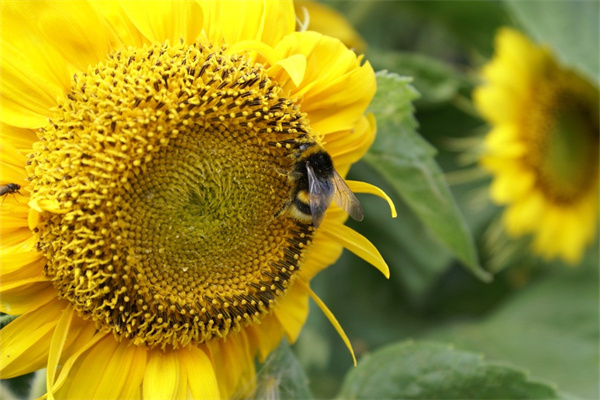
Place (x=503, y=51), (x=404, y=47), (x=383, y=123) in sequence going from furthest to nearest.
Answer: (x=404, y=47) < (x=503, y=51) < (x=383, y=123)

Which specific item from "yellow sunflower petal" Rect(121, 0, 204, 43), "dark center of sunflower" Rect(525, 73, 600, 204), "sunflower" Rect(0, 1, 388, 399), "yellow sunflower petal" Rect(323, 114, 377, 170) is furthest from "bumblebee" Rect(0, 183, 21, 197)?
"dark center of sunflower" Rect(525, 73, 600, 204)

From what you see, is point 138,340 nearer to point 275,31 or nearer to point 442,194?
point 275,31

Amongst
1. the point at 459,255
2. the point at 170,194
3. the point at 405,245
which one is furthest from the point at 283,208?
the point at 405,245

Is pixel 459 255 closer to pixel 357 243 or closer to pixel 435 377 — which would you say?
pixel 435 377

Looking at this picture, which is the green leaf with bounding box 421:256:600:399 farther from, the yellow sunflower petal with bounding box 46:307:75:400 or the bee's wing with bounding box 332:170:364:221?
the yellow sunflower petal with bounding box 46:307:75:400

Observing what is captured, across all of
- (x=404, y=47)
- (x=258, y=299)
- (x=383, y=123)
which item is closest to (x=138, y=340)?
(x=258, y=299)

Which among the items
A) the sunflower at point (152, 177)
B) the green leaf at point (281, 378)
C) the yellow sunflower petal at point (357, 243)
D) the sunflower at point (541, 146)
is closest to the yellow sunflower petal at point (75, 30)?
the sunflower at point (152, 177)
